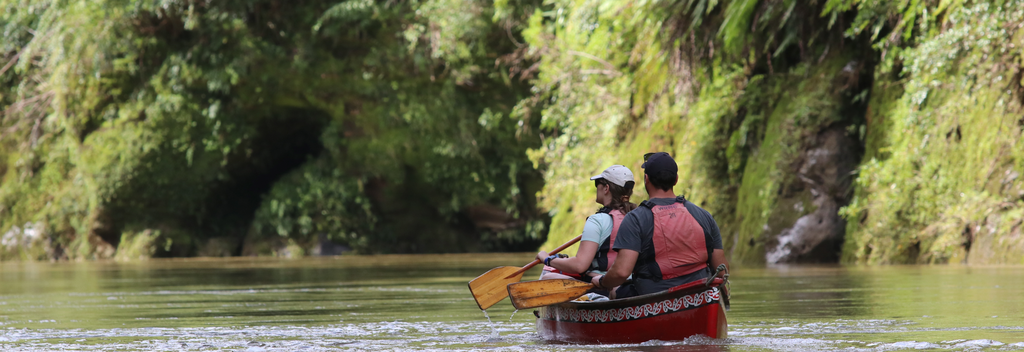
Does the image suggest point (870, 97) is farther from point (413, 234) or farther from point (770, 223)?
point (413, 234)

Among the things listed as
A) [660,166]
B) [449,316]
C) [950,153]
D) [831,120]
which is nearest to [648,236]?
[660,166]

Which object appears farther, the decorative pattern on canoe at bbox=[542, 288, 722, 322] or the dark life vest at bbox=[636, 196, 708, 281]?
the dark life vest at bbox=[636, 196, 708, 281]

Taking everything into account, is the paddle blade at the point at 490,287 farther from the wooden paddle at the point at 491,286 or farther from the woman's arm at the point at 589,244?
the woman's arm at the point at 589,244

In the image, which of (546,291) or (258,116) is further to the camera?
(258,116)

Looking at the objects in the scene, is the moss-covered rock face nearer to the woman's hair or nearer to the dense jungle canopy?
the dense jungle canopy

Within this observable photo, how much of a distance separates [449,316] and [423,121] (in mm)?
18363

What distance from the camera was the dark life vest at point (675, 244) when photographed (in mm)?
5605

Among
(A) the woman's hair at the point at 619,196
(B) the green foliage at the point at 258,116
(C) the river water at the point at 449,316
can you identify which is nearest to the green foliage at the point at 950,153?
(C) the river water at the point at 449,316

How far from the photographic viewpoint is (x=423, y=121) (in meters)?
26.4

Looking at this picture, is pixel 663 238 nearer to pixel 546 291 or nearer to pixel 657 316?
pixel 657 316

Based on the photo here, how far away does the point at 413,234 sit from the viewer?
28.7 m

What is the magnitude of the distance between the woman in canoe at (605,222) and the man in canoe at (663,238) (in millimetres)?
244

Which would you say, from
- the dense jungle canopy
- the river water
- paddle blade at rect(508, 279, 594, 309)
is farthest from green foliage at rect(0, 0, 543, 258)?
paddle blade at rect(508, 279, 594, 309)

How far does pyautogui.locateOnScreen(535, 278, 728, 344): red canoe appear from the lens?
18.1ft
